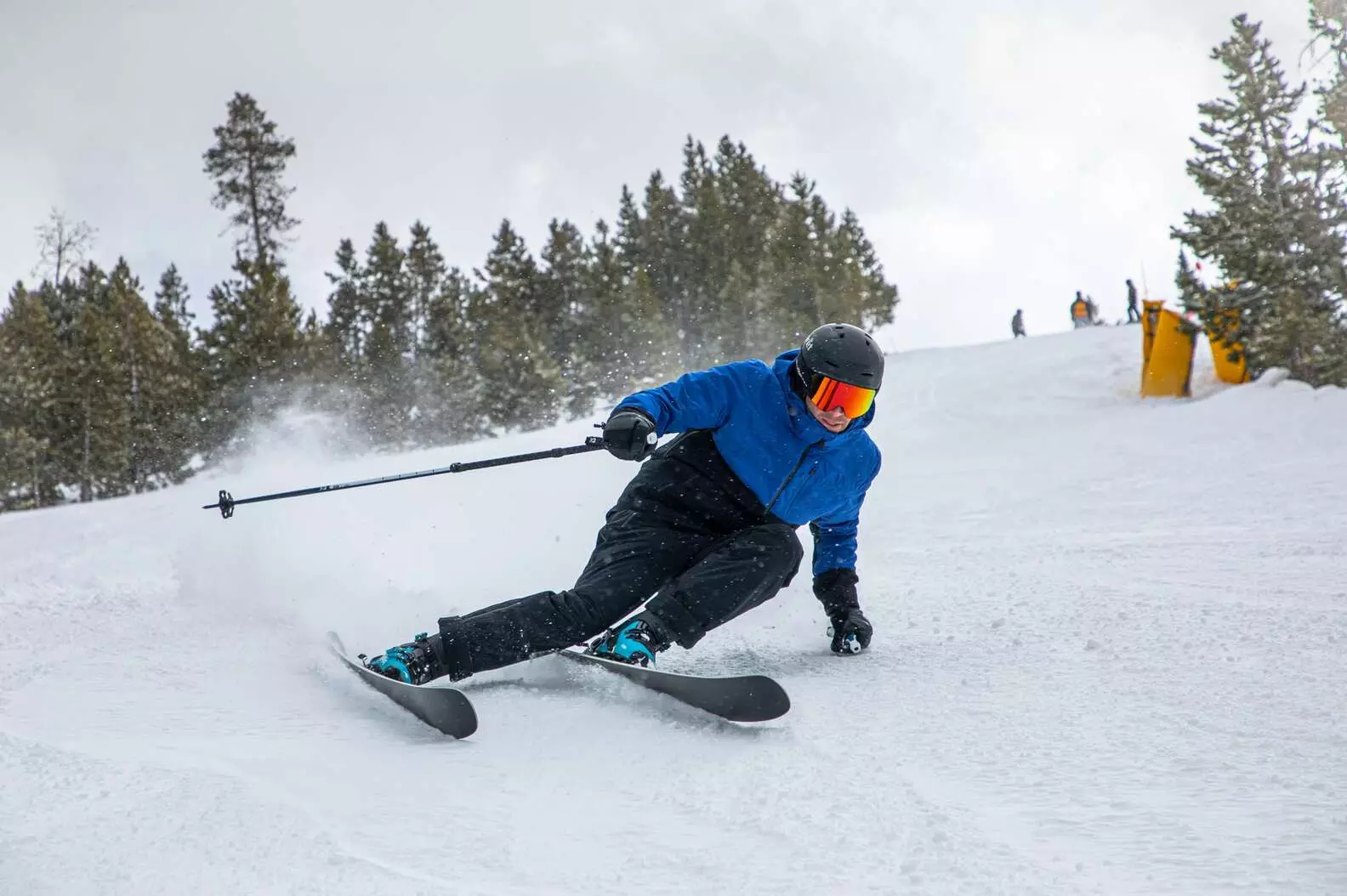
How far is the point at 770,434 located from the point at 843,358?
39 centimetres

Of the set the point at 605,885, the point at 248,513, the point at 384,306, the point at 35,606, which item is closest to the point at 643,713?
the point at 605,885

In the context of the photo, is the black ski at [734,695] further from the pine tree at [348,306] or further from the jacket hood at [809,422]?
the pine tree at [348,306]

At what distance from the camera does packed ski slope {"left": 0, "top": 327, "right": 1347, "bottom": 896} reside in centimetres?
169

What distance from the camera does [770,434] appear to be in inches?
137

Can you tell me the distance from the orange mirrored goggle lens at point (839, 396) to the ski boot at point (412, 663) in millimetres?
1534

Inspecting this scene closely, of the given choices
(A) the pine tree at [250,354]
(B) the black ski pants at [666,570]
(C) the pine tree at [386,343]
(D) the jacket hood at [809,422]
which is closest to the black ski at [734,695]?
(B) the black ski pants at [666,570]

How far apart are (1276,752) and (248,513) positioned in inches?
218

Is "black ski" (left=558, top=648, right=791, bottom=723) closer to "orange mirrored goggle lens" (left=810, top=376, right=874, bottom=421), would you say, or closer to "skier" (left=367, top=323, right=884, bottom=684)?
"skier" (left=367, top=323, right=884, bottom=684)

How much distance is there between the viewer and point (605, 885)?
5.35ft

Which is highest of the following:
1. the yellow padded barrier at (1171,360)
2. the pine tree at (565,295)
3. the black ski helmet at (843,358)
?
the pine tree at (565,295)

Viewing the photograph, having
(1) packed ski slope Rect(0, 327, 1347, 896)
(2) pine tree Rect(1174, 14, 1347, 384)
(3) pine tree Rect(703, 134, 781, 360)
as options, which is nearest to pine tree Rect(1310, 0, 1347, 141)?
(2) pine tree Rect(1174, 14, 1347, 384)

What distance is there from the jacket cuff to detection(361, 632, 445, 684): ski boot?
5.10ft

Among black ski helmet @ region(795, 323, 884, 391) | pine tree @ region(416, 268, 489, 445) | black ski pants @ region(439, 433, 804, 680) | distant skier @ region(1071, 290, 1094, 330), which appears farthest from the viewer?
pine tree @ region(416, 268, 489, 445)

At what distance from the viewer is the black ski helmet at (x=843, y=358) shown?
10.9ft
